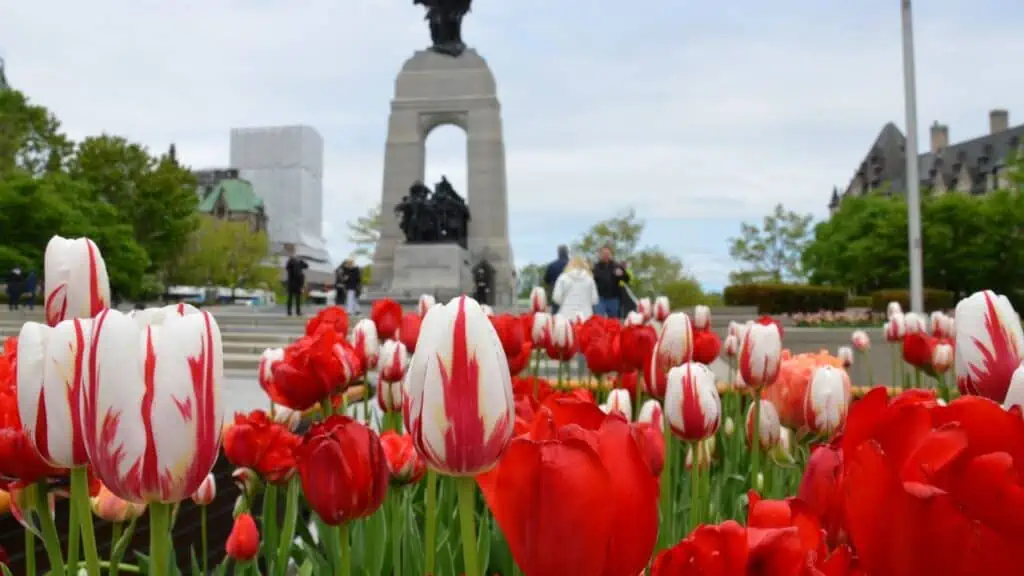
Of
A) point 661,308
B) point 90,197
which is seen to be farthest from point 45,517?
point 90,197

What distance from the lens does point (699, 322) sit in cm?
393

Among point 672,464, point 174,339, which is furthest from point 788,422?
point 174,339

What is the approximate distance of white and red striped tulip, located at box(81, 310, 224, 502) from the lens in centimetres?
83

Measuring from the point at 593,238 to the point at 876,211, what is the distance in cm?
1326

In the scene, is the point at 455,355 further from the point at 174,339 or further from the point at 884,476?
the point at 884,476

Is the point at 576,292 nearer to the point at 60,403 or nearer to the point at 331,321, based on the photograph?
the point at 331,321

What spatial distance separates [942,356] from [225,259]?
52.3m

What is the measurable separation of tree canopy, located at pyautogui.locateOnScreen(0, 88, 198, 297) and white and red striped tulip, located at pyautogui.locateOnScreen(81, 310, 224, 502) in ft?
95.3

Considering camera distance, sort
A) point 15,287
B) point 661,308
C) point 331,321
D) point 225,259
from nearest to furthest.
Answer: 1. point 331,321
2. point 661,308
3. point 15,287
4. point 225,259

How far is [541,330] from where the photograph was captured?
9.91 ft

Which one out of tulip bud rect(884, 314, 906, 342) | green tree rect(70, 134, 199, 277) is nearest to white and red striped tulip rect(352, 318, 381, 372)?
tulip bud rect(884, 314, 906, 342)

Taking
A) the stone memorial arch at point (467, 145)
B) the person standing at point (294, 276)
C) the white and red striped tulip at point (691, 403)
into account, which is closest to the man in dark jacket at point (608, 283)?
the person standing at point (294, 276)

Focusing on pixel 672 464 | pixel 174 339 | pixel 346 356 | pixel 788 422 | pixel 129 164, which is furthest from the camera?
pixel 129 164

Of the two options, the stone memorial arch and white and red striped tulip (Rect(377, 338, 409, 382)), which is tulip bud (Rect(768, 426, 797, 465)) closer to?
white and red striped tulip (Rect(377, 338, 409, 382))
